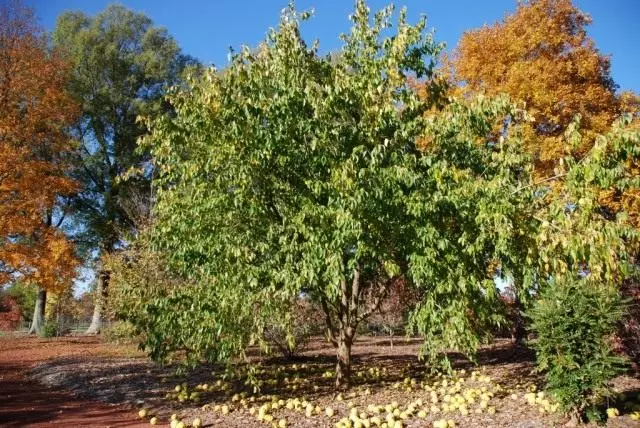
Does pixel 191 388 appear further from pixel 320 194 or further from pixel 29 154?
pixel 29 154

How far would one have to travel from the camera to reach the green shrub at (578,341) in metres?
5.92

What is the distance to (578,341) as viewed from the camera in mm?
6086

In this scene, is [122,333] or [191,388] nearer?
[191,388]

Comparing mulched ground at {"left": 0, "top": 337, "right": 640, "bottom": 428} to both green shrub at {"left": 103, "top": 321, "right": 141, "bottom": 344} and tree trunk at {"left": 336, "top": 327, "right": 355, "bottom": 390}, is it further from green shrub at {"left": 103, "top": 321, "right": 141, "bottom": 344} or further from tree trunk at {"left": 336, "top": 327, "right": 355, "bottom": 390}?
green shrub at {"left": 103, "top": 321, "right": 141, "bottom": 344}

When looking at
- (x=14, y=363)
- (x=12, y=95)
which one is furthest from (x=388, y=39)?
(x=14, y=363)

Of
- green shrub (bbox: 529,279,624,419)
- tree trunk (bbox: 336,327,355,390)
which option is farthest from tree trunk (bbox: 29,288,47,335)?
green shrub (bbox: 529,279,624,419)

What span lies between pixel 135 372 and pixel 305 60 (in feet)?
28.4

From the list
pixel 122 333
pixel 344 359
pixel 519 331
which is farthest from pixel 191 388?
pixel 519 331

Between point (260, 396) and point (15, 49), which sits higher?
point (15, 49)

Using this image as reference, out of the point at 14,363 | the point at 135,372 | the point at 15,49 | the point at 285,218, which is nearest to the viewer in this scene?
the point at 285,218

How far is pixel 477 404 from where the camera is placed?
718 centimetres

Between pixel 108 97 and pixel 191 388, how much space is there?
21.4 meters

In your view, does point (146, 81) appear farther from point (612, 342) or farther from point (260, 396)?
point (612, 342)

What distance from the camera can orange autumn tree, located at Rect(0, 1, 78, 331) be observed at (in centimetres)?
1356
